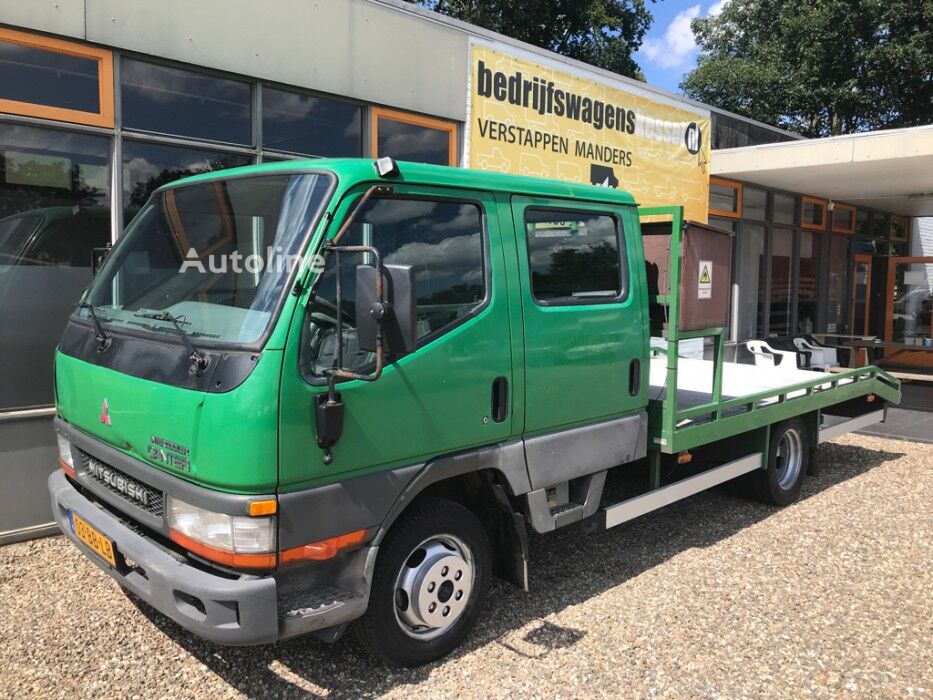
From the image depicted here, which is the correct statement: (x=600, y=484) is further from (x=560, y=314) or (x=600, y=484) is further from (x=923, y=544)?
(x=923, y=544)

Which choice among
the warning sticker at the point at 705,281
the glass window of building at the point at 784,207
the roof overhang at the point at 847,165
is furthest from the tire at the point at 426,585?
the glass window of building at the point at 784,207

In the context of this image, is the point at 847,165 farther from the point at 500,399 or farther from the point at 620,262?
the point at 500,399

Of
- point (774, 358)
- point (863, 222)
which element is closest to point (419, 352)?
point (774, 358)

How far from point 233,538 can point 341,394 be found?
25.7 inches

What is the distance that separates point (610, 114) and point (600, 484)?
260 inches

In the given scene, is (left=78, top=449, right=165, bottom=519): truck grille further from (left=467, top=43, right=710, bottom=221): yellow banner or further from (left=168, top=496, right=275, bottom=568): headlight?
(left=467, top=43, right=710, bottom=221): yellow banner

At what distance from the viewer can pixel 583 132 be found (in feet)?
29.9

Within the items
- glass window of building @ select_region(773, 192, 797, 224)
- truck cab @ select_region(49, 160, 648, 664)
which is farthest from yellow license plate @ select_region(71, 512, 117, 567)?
glass window of building @ select_region(773, 192, 797, 224)

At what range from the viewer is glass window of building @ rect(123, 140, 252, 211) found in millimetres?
5484

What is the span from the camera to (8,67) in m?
4.89

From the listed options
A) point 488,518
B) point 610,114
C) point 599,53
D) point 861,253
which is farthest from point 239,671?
point 599,53

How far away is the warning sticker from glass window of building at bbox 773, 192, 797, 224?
9.62 m

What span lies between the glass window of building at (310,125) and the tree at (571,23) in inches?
699

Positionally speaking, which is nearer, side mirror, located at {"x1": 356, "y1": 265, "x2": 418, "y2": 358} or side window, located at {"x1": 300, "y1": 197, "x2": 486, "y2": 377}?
side mirror, located at {"x1": 356, "y1": 265, "x2": 418, "y2": 358}
